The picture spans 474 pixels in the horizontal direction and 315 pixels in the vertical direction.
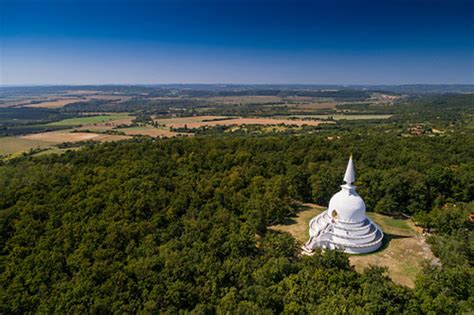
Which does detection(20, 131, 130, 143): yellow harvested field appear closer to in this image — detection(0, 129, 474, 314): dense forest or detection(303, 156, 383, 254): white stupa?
detection(0, 129, 474, 314): dense forest

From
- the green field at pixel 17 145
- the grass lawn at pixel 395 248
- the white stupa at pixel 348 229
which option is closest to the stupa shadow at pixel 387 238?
the grass lawn at pixel 395 248

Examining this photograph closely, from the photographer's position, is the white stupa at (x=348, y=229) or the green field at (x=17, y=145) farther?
the green field at (x=17, y=145)

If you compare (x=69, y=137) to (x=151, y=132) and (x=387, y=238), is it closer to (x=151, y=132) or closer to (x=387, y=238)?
(x=151, y=132)

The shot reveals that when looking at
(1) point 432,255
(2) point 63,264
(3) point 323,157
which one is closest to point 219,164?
(3) point 323,157

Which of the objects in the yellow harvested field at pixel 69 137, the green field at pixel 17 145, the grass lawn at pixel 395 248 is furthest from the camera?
the yellow harvested field at pixel 69 137

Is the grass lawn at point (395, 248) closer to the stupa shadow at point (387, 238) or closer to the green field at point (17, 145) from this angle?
the stupa shadow at point (387, 238)
